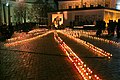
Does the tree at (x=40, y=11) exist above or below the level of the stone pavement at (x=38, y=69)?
above

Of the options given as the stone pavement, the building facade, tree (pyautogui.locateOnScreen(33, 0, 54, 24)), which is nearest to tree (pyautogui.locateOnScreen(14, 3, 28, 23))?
tree (pyautogui.locateOnScreen(33, 0, 54, 24))

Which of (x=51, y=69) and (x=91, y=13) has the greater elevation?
(x=91, y=13)

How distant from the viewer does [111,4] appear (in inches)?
2079

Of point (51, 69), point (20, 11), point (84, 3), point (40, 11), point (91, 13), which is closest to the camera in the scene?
point (51, 69)

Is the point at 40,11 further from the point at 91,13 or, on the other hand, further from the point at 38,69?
the point at 38,69

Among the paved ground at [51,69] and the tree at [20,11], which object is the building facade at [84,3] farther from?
the paved ground at [51,69]

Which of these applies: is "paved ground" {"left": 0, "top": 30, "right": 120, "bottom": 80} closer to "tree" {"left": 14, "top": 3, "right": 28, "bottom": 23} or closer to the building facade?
the building facade

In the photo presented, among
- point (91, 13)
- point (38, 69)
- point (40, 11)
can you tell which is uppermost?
point (40, 11)

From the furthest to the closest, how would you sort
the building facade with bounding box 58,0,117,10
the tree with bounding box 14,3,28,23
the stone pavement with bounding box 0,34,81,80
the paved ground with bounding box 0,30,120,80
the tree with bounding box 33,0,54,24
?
the tree with bounding box 33,0,54,24, the tree with bounding box 14,3,28,23, the building facade with bounding box 58,0,117,10, the paved ground with bounding box 0,30,120,80, the stone pavement with bounding box 0,34,81,80

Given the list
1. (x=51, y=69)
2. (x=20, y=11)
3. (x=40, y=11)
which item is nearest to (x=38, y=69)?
(x=51, y=69)

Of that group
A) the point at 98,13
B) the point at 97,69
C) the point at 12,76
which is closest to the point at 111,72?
the point at 97,69

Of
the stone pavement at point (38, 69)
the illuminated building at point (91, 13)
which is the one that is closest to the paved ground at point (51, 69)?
the stone pavement at point (38, 69)

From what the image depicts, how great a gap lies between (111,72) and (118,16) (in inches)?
1496

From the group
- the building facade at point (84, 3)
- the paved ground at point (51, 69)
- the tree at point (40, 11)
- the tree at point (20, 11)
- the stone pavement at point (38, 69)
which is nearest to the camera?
the stone pavement at point (38, 69)
